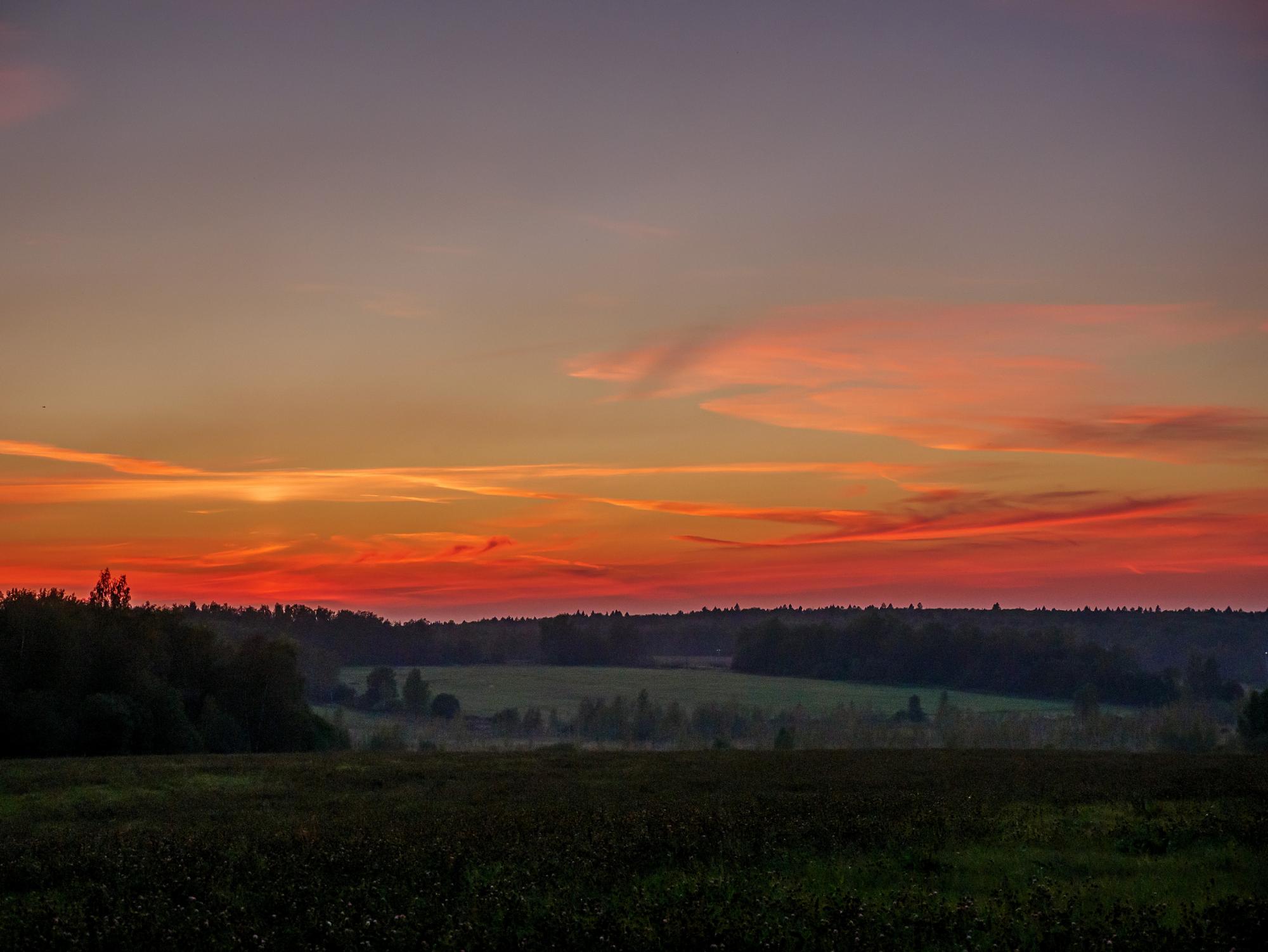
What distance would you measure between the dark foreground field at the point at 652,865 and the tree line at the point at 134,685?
33905 millimetres

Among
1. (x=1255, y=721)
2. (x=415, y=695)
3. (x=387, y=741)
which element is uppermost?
(x=1255, y=721)

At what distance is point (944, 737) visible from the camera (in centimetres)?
12525

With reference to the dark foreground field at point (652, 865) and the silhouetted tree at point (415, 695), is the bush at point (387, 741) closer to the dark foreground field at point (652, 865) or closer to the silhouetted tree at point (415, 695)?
the silhouetted tree at point (415, 695)

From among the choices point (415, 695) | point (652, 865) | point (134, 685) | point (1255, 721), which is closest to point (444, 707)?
point (415, 695)

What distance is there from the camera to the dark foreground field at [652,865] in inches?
578

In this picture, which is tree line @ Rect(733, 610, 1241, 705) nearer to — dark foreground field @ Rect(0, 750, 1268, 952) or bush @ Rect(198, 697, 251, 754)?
bush @ Rect(198, 697, 251, 754)

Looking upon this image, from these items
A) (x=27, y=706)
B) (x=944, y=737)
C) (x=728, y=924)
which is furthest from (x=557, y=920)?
(x=944, y=737)

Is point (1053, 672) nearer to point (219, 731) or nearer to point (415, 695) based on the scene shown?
point (415, 695)

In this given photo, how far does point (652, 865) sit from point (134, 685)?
61870mm

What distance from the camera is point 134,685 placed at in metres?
72.8

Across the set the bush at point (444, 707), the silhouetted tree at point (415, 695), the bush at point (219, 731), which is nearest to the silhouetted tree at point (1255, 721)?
the bush at point (219, 731)

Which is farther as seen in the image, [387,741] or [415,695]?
[415,695]

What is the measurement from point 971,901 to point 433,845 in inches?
406

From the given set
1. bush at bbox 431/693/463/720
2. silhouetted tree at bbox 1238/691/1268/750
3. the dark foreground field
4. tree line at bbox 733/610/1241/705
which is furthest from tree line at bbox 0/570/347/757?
tree line at bbox 733/610/1241/705
